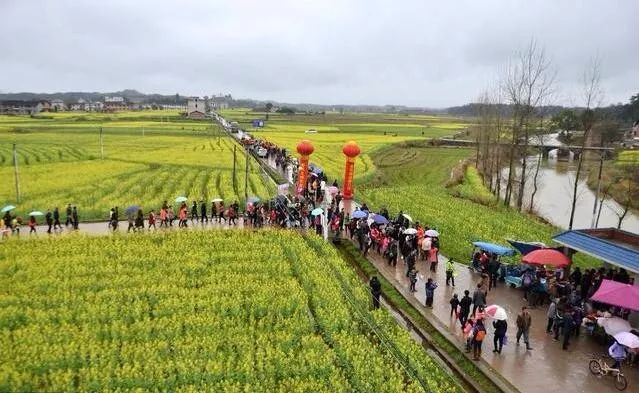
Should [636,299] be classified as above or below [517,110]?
below

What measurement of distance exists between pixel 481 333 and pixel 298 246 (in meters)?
8.98

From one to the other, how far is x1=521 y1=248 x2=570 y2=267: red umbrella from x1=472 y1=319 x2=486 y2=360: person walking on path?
419 cm

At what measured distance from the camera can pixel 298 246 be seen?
790 inches

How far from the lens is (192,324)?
13180 mm

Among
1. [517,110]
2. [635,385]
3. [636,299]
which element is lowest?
[635,385]

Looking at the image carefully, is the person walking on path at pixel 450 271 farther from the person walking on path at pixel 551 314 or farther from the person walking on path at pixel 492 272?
the person walking on path at pixel 551 314

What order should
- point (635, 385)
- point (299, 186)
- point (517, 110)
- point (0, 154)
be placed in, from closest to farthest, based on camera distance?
point (635, 385) → point (299, 186) → point (517, 110) → point (0, 154)

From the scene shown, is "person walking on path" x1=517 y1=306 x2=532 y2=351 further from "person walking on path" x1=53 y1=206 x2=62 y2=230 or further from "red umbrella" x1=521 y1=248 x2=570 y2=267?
"person walking on path" x1=53 y1=206 x2=62 y2=230

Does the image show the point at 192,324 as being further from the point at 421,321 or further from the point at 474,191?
the point at 474,191

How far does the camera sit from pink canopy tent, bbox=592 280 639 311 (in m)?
12.8

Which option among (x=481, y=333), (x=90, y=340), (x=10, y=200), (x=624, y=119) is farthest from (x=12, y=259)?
(x=624, y=119)

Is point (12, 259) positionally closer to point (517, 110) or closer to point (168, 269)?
point (168, 269)

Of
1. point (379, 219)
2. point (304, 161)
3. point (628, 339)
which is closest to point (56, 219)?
point (379, 219)

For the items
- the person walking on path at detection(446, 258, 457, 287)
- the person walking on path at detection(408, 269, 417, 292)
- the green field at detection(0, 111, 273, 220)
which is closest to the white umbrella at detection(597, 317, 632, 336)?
the person walking on path at detection(446, 258, 457, 287)
